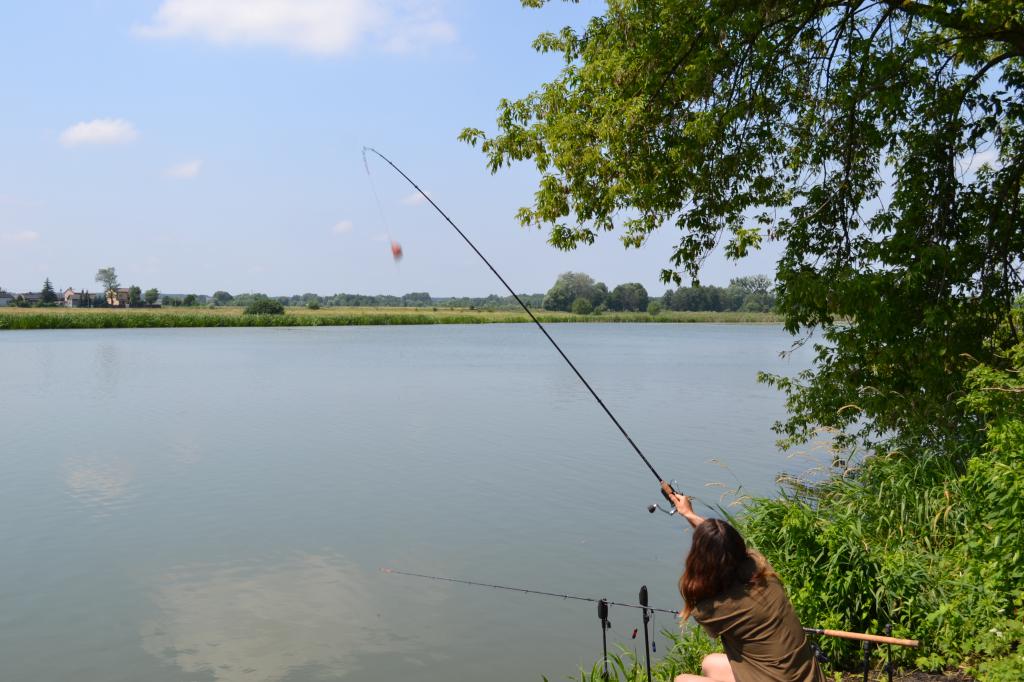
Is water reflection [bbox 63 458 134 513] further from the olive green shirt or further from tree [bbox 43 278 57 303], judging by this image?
tree [bbox 43 278 57 303]

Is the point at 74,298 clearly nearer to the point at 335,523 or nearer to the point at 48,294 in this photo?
the point at 48,294

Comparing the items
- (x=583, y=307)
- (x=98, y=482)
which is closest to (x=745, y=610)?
(x=98, y=482)

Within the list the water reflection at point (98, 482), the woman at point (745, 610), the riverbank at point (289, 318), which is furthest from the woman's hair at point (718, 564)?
the riverbank at point (289, 318)

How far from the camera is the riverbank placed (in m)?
59.5

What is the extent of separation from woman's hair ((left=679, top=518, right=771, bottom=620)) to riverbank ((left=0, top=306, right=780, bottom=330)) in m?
42.0

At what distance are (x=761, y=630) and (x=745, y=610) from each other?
0.10m

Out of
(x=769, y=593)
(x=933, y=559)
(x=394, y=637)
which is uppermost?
(x=769, y=593)

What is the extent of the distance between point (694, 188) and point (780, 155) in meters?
1.44

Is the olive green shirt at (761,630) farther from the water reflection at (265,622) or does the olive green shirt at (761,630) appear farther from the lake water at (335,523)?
the water reflection at (265,622)

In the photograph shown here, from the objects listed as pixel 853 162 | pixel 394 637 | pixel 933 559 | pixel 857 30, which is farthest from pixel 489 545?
pixel 857 30

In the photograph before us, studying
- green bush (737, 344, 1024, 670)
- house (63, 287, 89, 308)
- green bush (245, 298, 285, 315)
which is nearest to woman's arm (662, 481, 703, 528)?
green bush (737, 344, 1024, 670)

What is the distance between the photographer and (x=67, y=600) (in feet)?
24.3

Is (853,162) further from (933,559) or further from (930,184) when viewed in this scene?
(933,559)

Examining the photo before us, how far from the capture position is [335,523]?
986 centimetres
